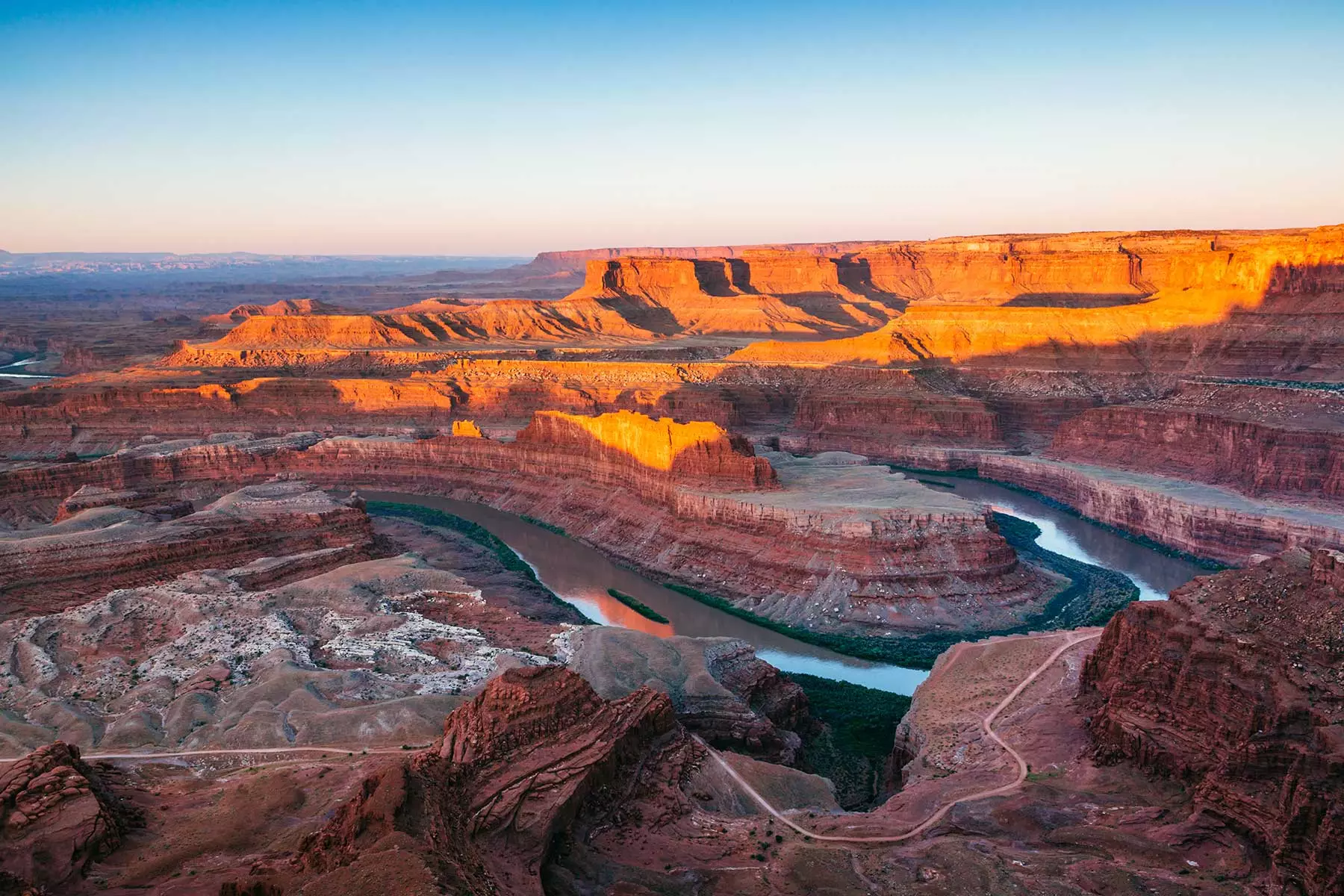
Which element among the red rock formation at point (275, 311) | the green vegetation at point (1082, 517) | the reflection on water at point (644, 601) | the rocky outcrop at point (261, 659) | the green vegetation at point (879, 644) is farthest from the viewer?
the red rock formation at point (275, 311)

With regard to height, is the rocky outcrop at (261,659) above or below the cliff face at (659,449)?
below

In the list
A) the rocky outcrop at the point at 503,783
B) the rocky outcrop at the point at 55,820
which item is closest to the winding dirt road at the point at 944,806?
the rocky outcrop at the point at 503,783

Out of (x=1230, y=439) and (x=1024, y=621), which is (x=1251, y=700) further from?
(x=1230, y=439)

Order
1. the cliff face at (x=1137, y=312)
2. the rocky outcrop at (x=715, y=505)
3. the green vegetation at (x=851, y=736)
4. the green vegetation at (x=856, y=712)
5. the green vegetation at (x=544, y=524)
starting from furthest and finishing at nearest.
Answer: the cliff face at (x=1137, y=312) → the green vegetation at (x=544, y=524) → the rocky outcrop at (x=715, y=505) → the green vegetation at (x=856, y=712) → the green vegetation at (x=851, y=736)

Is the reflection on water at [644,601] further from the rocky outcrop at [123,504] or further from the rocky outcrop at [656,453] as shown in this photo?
the rocky outcrop at [123,504]

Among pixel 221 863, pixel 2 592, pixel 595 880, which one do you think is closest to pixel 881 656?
pixel 595 880

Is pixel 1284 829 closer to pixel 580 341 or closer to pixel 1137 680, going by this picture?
pixel 1137 680

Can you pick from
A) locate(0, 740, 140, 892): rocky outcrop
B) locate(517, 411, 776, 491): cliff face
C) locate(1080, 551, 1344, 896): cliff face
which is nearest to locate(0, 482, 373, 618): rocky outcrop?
locate(517, 411, 776, 491): cliff face

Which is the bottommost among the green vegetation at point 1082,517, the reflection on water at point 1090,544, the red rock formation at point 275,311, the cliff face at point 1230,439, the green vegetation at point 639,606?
the green vegetation at point 639,606
